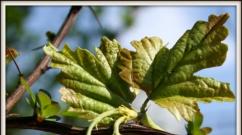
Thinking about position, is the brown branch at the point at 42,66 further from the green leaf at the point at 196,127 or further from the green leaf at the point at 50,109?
the green leaf at the point at 196,127

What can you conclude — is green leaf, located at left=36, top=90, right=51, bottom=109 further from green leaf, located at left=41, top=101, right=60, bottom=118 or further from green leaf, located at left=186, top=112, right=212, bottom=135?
green leaf, located at left=186, top=112, right=212, bottom=135

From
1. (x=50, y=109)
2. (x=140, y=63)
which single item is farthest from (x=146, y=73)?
(x=50, y=109)

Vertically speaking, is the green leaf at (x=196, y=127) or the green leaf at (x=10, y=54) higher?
the green leaf at (x=10, y=54)

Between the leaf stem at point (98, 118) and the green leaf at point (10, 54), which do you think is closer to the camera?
the leaf stem at point (98, 118)

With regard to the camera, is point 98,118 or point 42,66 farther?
point 42,66

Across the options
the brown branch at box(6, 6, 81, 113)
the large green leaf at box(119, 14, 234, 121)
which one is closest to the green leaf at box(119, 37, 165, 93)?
the large green leaf at box(119, 14, 234, 121)

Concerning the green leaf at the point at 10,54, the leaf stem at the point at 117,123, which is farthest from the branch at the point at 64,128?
the green leaf at the point at 10,54

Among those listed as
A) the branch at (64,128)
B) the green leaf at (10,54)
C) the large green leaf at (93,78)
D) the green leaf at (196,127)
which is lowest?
the branch at (64,128)

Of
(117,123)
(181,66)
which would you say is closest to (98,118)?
(117,123)

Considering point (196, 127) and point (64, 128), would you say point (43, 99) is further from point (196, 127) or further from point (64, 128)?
point (196, 127)
